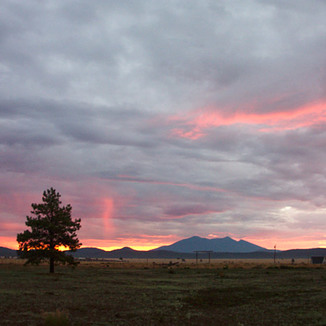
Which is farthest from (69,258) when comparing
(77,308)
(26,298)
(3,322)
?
(3,322)

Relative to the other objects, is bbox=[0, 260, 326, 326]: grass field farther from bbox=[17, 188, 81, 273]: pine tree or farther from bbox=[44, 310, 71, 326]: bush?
bbox=[17, 188, 81, 273]: pine tree

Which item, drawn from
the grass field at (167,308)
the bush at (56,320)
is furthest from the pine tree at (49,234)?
the bush at (56,320)

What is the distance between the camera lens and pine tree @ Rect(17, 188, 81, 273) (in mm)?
62969

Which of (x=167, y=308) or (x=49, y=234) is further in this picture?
(x=49, y=234)

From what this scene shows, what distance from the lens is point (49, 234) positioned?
64312 millimetres

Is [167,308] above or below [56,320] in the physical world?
below

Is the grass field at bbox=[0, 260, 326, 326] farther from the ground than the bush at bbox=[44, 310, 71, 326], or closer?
closer

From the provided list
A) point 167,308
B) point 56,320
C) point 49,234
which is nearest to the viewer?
point 56,320

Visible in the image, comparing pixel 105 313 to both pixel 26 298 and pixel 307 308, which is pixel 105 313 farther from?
pixel 307 308

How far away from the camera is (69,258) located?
2518 inches

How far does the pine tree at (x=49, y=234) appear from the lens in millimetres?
62969

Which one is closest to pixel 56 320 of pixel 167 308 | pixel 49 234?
pixel 167 308

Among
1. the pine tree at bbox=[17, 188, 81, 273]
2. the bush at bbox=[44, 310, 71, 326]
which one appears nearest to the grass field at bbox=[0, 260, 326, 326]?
the bush at bbox=[44, 310, 71, 326]

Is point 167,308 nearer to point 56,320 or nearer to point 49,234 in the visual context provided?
point 56,320
